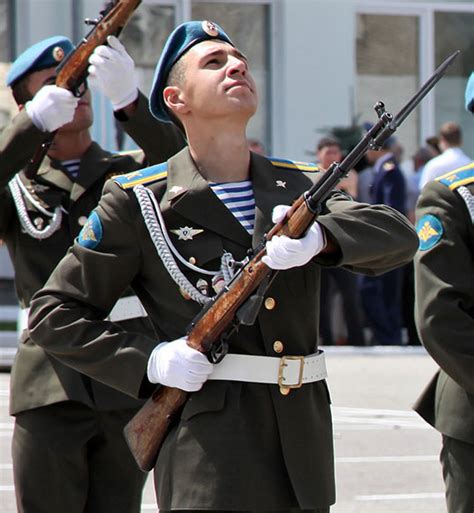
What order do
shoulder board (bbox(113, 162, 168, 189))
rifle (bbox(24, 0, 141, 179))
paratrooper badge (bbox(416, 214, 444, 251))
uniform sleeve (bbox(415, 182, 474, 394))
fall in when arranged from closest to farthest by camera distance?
shoulder board (bbox(113, 162, 168, 189))
uniform sleeve (bbox(415, 182, 474, 394))
paratrooper badge (bbox(416, 214, 444, 251))
rifle (bbox(24, 0, 141, 179))

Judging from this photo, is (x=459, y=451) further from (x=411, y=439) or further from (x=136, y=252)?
(x=411, y=439)

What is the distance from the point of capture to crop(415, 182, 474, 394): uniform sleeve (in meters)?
4.11

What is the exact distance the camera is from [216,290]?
142 inches

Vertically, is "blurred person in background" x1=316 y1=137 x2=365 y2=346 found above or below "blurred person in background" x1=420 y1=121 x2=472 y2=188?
below

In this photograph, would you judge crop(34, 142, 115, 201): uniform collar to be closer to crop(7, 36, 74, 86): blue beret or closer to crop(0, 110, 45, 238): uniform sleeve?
crop(0, 110, 45, 238): uniform sleeve

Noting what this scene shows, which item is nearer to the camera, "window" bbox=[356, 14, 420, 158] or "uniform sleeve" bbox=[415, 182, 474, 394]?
"uniform sleeve" bbox=[415, 182, 474, 394]

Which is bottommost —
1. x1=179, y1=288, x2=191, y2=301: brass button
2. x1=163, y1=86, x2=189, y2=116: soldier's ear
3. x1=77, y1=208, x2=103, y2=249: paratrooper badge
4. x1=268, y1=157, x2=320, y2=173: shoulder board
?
x1=179, y1=288, x2=191, y2=301: brass button

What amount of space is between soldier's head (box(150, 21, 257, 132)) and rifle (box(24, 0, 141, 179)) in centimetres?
102

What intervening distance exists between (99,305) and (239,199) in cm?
46

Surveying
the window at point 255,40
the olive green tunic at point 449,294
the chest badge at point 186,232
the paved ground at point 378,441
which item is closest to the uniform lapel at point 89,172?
the olive green tunic at point 449,294

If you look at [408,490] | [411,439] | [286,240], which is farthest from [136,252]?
[411,439]

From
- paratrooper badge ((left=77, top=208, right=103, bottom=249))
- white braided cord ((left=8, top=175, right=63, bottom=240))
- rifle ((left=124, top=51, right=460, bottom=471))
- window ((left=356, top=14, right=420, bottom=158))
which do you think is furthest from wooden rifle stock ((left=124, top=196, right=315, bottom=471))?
window ((left=356, top=14, right=420, bottom=158))

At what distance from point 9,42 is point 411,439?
730 centimetres

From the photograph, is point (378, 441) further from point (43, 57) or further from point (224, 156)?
point (224, 156)
